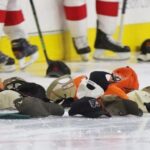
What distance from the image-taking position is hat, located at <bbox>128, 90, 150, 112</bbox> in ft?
5.19

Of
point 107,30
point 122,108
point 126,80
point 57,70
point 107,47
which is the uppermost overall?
point 122,108

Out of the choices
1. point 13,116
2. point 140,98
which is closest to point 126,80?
point 140,98

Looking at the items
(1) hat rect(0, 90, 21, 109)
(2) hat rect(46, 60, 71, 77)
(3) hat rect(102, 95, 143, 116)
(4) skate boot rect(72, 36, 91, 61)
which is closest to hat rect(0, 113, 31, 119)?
(1) hat rect(0, 90, 21, 109)

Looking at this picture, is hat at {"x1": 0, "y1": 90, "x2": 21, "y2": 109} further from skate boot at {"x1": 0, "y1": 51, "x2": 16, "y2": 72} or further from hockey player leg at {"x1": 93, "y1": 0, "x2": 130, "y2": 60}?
hockey player leg at {"x1": 93, "y1": 0, "x2": 130, "y2": 60}

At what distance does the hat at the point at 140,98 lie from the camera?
1581 millimetres

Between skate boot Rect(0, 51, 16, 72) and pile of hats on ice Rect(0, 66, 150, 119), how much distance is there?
34.8 inches

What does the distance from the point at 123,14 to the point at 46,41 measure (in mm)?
507

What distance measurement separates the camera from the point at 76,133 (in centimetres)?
133

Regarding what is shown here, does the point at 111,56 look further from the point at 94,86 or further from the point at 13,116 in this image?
the point at 13,116

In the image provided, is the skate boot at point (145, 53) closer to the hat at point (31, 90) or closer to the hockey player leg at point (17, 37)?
the hockey player leg at point (17, 37)

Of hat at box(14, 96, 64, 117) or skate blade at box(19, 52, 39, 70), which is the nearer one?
hat at box(14, 96, 64, 117)

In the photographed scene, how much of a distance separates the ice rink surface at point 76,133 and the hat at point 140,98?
4cm

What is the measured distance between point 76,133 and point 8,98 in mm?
406

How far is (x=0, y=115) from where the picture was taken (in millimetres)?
1531
